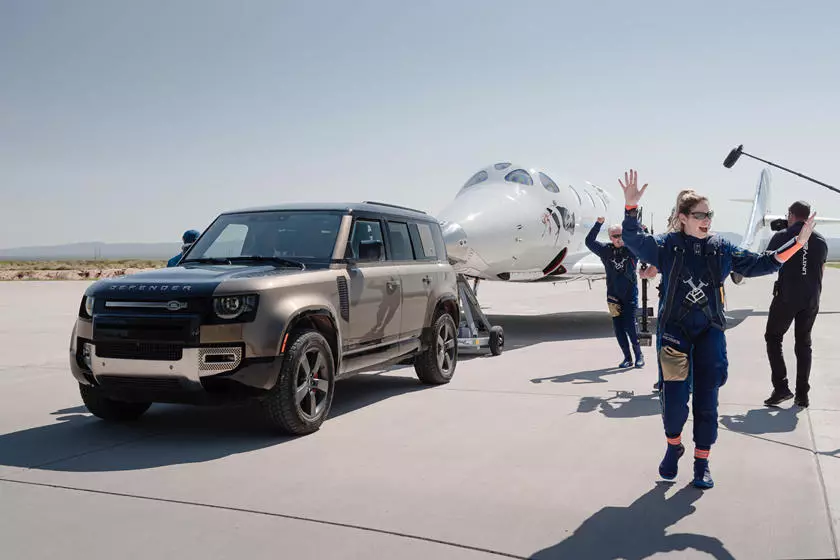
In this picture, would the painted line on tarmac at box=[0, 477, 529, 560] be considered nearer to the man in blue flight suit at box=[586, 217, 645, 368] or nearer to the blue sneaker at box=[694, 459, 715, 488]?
the blue sneaker at box=[694, 459, 715, 488]

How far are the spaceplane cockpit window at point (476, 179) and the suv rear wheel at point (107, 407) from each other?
903cm

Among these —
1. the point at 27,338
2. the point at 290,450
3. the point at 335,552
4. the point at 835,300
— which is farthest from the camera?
the point at 835,300

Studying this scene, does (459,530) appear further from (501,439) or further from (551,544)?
(501,439)

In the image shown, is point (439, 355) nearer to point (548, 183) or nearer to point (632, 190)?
point (632, 190)

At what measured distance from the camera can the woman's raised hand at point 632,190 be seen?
4852mm

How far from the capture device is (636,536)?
380 centimetres

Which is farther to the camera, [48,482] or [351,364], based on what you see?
[351,364]

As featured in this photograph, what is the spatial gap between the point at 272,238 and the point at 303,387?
1.80 metres

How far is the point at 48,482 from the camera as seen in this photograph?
4.68 metres

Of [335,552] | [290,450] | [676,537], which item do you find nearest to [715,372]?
[676,537]

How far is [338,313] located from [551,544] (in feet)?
10.9

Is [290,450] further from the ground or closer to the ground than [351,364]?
closer to the ground

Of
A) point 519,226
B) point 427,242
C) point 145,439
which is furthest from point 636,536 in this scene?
point 519,226

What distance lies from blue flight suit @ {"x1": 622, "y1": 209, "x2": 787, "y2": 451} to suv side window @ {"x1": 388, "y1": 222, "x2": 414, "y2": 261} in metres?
3.72
